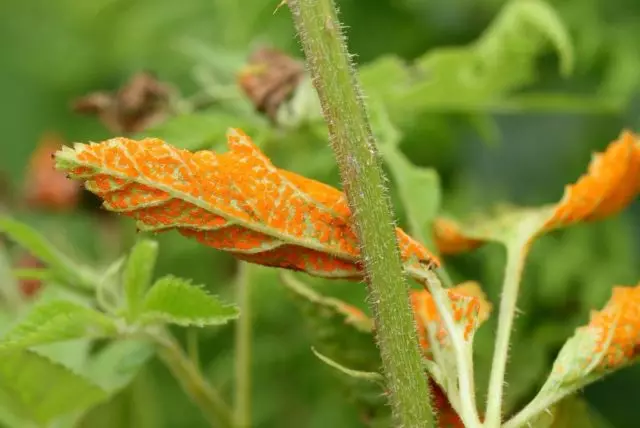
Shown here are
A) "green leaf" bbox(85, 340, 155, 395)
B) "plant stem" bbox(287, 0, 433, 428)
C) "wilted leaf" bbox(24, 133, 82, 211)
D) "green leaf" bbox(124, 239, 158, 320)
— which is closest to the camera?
"plant stem" bbox(287, 0, 433, 428)

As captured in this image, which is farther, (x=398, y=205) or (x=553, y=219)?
(x=398, y=205)

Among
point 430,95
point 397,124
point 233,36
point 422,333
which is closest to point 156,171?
point 422,333

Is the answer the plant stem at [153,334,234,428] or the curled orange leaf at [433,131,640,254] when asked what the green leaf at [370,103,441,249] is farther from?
the plant stem at [153,334,234,428]

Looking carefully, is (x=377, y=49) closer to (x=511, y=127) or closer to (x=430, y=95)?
(x=511, y=127)

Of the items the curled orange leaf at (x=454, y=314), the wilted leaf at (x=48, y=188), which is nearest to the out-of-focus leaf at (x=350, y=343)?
the curled orange leaf at (x=454, y=314)

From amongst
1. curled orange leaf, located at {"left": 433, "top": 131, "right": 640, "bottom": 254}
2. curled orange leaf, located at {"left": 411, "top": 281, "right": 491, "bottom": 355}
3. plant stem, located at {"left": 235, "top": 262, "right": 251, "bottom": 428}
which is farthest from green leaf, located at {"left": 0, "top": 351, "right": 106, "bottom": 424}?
curled orange leaf, located at {"left": 433, "top": 131, "right": 640, "bottom": 254}

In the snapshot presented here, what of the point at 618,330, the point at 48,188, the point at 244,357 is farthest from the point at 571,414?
the point at 48,188
